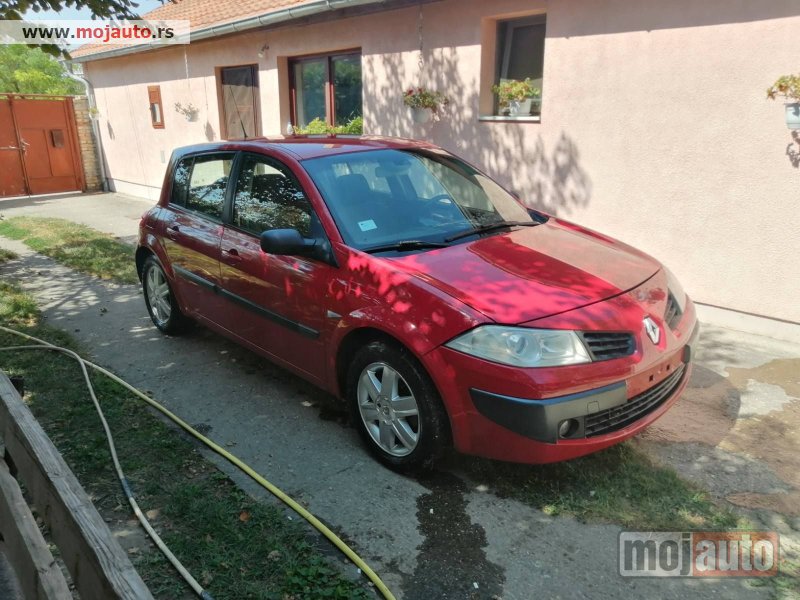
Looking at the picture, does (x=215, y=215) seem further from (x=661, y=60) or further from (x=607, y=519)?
(x=661, y=60)

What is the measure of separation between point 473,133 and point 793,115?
3.39 metres

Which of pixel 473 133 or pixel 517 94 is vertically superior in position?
pixel 517 94

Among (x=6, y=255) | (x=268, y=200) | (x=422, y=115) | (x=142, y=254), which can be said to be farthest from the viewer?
(x=6, y=255)

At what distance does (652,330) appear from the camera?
3090mm

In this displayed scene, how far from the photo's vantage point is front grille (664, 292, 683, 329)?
329 cm

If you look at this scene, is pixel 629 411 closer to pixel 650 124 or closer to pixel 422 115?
pixel 650 124

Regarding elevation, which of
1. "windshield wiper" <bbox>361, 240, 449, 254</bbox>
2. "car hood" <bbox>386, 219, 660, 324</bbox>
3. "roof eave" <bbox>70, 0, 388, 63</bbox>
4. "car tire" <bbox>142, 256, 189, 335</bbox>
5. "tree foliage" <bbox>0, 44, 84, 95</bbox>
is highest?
"tree foliage" <bbox>0, 44, 84, 95</bbox>

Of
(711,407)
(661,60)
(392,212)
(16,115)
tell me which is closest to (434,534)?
(392,212)

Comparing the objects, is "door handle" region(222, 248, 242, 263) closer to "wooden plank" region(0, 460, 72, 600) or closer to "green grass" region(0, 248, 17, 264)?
"wooden plank" region(0, 460, 72, 600)

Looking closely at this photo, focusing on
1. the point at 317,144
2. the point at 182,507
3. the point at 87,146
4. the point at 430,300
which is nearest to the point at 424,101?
the point at 317,144

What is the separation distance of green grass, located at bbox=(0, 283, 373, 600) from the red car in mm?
774

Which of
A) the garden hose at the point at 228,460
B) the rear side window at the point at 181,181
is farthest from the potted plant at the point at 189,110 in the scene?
the garden hose at the point at 228,460

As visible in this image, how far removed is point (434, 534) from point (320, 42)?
8.04 meters

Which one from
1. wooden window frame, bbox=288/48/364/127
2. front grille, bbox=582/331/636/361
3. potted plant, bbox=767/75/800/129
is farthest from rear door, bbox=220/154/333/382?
wooden window frame, bbox=288/48/364/127
